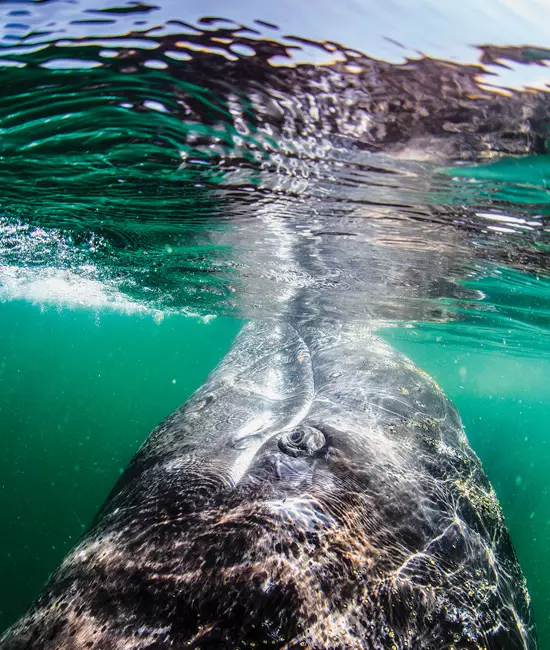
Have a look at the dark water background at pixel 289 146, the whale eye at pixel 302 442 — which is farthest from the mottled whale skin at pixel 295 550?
the dark water background at pixel 289 146

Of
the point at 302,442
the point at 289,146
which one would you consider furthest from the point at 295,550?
the point at 289,146

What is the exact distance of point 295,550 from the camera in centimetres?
295

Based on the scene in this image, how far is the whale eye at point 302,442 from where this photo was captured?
429 cm

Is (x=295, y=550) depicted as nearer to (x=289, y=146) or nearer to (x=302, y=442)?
(x=302, y=442)

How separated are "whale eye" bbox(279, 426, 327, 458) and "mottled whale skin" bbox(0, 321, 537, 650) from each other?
0.02 metres

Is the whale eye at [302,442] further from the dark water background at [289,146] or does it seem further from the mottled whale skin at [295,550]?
the dark water background at [289,146]

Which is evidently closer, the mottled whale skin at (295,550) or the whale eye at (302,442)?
the mottled whale skin at (295,550)

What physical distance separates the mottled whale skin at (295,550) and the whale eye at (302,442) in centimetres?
2

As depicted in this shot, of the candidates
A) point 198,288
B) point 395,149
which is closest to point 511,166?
point 395,149

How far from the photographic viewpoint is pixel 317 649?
8.07 ft

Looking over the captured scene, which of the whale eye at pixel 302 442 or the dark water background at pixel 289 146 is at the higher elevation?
the dark water background at pixel 289 146

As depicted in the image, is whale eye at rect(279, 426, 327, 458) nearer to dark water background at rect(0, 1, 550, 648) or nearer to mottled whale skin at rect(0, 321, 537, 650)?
mottled whale skin at rect(0, 321, 537, 650)

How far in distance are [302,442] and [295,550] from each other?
149 centimetres

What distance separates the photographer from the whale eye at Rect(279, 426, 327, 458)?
4285 millimetres
